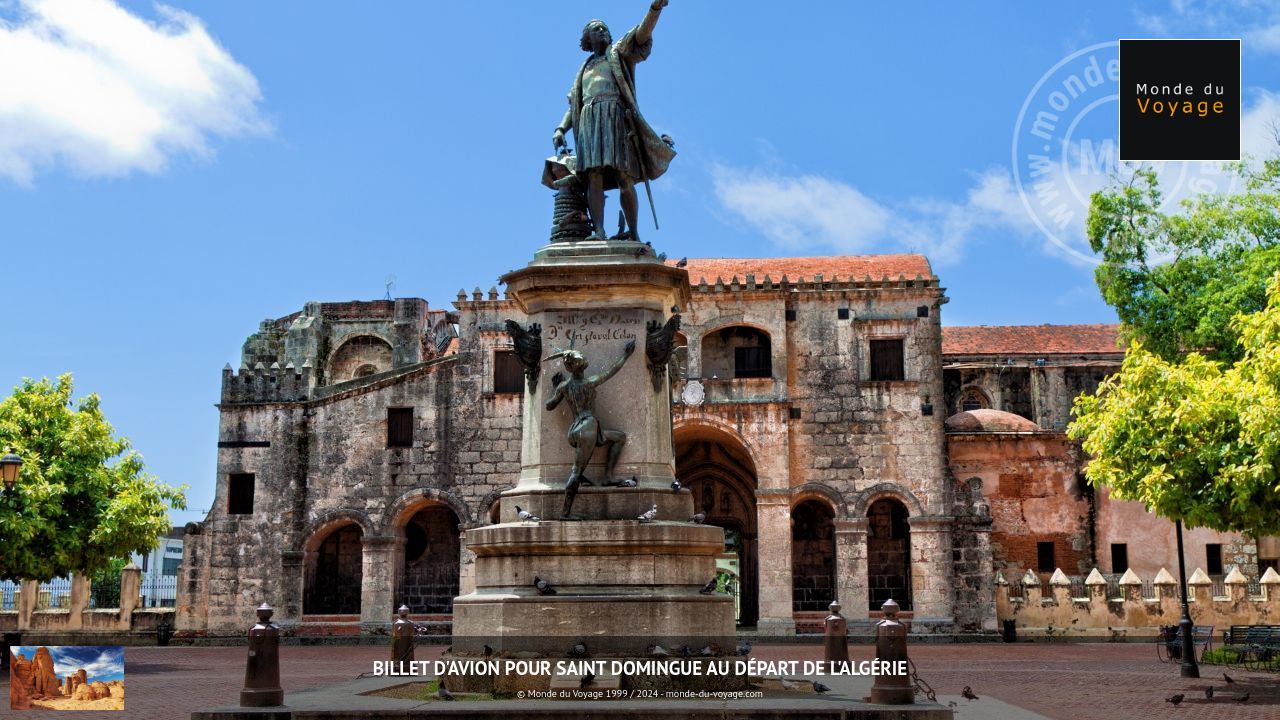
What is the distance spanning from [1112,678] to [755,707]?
12.4 m

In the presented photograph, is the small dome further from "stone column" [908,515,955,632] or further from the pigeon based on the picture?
the pigeon

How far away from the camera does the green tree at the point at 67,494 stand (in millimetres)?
23969

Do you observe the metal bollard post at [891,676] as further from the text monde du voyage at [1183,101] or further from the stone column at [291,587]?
the stone column at [291,587]

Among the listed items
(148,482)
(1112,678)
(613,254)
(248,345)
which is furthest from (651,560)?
(248,345)

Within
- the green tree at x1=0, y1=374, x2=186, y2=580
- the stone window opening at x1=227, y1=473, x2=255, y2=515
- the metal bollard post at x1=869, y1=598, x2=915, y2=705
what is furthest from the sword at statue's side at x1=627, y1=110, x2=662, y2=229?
the stone window opening at x1=227, y1=473, x2=255, y2=515

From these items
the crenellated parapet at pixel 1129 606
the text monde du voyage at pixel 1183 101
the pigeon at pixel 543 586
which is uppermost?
the text monde du voyage at pixel 1183 101

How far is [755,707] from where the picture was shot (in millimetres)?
9719

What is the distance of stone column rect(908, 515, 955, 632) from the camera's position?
33969 mm

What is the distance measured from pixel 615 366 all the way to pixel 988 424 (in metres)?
28.6

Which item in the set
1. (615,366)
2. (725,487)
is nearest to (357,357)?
(725,487)

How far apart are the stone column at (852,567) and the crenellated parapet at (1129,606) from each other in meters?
3.69

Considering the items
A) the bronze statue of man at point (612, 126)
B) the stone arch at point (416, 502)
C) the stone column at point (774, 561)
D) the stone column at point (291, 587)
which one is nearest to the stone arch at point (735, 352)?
the stone column at point (774, 561)

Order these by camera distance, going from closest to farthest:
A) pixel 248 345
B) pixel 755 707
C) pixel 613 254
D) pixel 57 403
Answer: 1. pixel 755 707
2. pixel 613 254
3. pixel 57 403
4. pixel 248 345

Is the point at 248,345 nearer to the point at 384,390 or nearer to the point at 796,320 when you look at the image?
the point at 384,390
